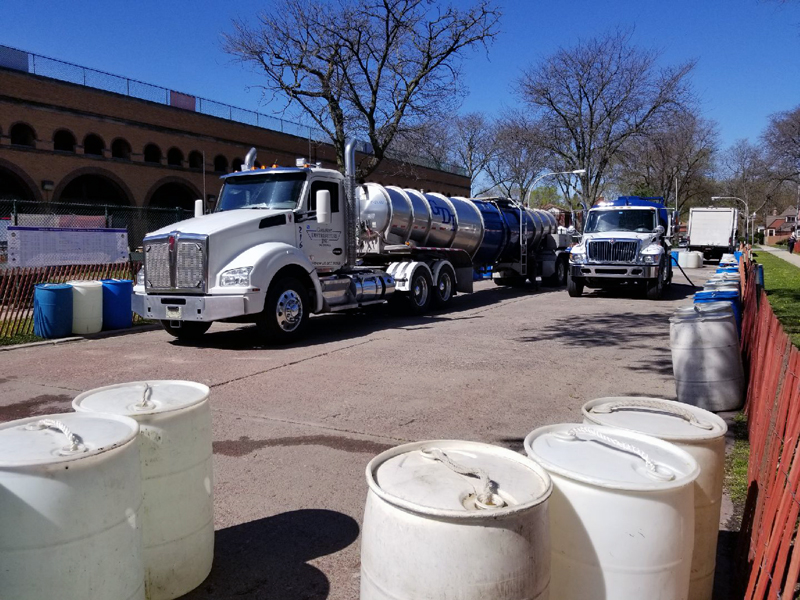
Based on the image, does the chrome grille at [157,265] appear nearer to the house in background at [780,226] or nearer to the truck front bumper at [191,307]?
the truck front bumper at [191,307]

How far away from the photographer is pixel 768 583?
2.62m

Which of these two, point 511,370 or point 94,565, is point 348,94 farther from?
point 94,565

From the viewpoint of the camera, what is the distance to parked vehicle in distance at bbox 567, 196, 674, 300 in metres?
17.5

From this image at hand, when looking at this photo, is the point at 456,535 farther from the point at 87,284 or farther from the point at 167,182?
the point at 167,182

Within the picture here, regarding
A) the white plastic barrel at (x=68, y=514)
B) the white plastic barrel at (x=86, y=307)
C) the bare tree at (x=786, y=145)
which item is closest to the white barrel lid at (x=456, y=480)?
the white plastic barrel at (x=68, y=514)

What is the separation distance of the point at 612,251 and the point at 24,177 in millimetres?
24579

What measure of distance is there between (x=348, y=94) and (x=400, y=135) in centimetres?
403

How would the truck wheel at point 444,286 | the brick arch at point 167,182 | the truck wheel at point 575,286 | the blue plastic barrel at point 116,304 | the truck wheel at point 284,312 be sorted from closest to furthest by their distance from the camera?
the truck wheel at point 284,312, the blue plastic barrel at point 116,304, the truck wheel at point 444,286, the truck wheel at point 575,286, the brick arch at point 167,182

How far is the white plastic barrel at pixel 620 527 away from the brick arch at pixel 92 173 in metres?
31.8

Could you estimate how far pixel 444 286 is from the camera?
15742 millimetres

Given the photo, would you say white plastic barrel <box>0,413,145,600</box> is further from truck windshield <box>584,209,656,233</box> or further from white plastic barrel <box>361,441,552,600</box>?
truck windshield <box>584,209,656,233</box>

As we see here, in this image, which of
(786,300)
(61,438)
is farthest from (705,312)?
(786,300)

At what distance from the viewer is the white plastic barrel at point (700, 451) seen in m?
2.77

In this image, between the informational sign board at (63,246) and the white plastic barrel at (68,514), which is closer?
the white plastic barrel at (68,514)
